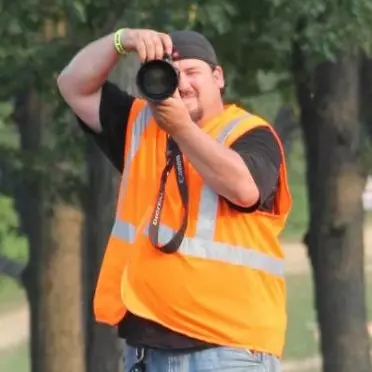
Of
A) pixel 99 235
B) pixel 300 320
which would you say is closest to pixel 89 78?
pixel 99 235

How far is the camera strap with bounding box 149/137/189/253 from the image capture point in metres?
3.66

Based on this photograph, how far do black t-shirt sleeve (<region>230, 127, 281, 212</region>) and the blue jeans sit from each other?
0.40m

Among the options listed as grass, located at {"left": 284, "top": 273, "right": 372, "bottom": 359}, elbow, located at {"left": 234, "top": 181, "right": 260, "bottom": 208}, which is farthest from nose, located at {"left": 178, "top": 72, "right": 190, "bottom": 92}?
grass, located at {"left": 284, "top": 273, "right": 372, "bottom": 359}

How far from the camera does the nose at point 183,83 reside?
3.63m

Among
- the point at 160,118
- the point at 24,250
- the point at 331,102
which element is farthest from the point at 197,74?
the point at 24,250

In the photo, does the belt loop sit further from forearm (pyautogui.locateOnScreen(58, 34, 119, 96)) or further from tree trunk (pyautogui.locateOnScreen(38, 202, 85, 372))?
tree trunk (pyautogui.locateOnScreen(38, 202, 85, 372))

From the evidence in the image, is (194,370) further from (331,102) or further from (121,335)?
(331,102)

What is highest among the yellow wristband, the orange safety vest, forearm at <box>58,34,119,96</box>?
the yellow wristband

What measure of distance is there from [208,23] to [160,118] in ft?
12.2

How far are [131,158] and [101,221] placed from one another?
4339 millimetres

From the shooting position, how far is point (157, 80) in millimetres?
3512

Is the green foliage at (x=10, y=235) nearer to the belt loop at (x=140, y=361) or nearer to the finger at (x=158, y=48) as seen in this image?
the belt loop at (x=140, y=361)

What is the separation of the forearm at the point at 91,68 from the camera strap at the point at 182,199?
0.38 metres

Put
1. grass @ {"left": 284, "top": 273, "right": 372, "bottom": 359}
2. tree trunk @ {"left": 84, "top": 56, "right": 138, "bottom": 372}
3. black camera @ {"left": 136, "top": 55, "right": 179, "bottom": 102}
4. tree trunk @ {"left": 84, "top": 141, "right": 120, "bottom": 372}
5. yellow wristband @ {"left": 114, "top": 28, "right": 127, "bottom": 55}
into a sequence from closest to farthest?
1. black camera @ {"left": 136, "top": 55, "right": 179, "bottom": 102}
2. yellow wristband @ {"left": 114, "top": 28, "right": 127, "bottom": 55}
3. tree trunk @ {"left": 84, "top": 56, "right": 138, "bottom": 372}
4. tree trunk @ {"left": 84, "top": 141, "right": 120, "bottom": 372}
5. grass @ {"left": 284, "top": 273, "right": 372, "bottom": 359}
